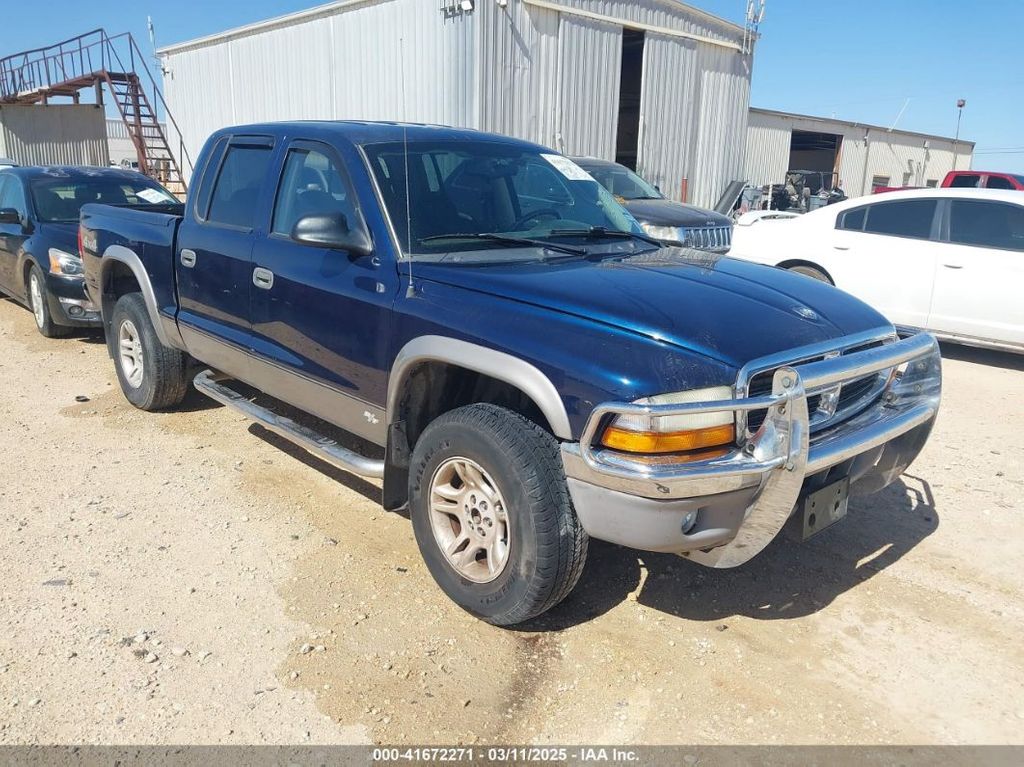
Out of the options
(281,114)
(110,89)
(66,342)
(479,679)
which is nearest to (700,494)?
(479,679)

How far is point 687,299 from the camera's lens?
299 centimetres

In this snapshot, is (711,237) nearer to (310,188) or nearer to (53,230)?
(310,188)

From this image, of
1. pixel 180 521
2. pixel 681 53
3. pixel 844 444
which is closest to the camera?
pixel 844 444

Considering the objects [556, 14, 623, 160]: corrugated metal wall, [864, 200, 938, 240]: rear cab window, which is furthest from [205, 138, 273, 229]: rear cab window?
[556, 14, 623, 160]: corrugated metal wall

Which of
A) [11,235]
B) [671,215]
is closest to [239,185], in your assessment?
[11,235]

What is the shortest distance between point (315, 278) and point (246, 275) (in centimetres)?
68

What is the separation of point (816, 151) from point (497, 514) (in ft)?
114

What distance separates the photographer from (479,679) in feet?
9.62

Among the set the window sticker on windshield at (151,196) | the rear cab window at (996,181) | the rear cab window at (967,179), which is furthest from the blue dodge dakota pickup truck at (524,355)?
the rear cab window at (967,179)

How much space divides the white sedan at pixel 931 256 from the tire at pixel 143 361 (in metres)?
5.77

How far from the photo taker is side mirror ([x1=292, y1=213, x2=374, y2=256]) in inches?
134

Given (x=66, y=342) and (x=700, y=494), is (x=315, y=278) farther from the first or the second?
(x=66, y=342)

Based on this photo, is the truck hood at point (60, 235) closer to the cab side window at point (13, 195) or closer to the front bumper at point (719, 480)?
the cab side window at point (13, 195)

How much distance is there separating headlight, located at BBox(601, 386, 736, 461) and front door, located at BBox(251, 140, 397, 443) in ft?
4.03
